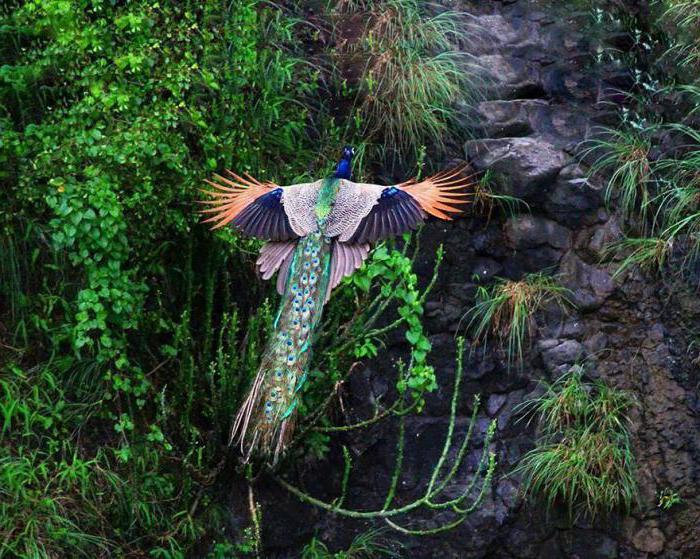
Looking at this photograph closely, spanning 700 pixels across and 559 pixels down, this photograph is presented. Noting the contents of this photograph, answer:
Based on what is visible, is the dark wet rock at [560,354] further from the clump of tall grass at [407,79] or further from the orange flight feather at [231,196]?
the orange flight feather at [231,196]

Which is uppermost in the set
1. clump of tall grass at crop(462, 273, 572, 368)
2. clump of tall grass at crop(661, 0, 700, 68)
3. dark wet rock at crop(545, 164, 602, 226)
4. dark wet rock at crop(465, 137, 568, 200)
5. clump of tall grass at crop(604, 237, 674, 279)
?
clump of tall grass at crop(661, 0, 700, 68)

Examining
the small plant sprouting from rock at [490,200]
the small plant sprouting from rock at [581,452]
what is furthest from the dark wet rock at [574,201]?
the small plant sprouting from rock at [581,452]

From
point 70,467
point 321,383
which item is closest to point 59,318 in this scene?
point 70,467

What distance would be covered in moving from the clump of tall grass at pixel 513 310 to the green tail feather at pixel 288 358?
1.22 m

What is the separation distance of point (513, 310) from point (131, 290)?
1.96 metres

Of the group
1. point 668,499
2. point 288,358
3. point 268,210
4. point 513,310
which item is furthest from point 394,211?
point 668,499

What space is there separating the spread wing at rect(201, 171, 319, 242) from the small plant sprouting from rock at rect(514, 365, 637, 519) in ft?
5.33

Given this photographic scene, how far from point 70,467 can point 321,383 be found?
4.05 feet

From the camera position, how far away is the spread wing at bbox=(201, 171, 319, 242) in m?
4.88

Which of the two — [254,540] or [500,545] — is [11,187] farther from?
[500,545]

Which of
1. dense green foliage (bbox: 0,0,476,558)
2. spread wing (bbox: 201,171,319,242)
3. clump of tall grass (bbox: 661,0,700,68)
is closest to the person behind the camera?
spread wing (bbox: 201,171,319,242)

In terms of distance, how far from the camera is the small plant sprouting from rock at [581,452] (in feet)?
17.4

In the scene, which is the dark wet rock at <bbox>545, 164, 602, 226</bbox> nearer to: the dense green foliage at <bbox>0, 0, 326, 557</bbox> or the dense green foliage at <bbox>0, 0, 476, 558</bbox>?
the dense green foliage at <bbox>0, 0, 476, 558</bbox>

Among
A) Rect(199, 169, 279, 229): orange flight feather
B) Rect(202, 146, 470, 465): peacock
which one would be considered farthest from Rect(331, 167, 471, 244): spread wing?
Rect(199, 169, 279, 229): orange flight feather
